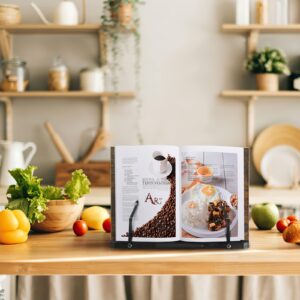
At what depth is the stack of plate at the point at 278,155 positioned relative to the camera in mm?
3544

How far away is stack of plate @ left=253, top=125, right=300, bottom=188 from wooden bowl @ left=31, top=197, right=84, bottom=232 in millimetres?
1945

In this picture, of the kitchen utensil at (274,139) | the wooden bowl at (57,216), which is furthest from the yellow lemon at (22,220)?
the kitchen utensil at (274,139)

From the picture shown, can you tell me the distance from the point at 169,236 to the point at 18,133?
2346 millimetres

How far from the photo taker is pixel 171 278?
2.39m

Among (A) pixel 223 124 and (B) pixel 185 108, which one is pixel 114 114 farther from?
(A) pixel 223 124

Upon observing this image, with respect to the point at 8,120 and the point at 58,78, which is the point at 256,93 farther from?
the point at 8,120

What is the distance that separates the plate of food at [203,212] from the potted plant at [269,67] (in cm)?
205

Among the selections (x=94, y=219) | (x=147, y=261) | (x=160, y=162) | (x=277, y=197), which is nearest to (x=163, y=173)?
(x=160, y=162)

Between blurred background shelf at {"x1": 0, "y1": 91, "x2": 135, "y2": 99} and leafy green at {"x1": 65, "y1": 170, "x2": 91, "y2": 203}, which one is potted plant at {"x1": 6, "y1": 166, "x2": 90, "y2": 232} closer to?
leafy green at {"x1": 65, "y1": 170, "x2": 91, "y2": 203}

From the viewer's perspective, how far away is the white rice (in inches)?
60.5

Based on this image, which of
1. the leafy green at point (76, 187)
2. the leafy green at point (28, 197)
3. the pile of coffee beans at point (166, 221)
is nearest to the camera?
the pile of coffee beans at point (166, 221)

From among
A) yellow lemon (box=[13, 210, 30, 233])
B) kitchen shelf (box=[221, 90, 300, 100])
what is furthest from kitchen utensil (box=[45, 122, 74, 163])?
yellow lemon (box=[13, 210, 30, 233])

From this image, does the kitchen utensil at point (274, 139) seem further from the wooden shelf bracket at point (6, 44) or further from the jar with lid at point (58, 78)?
the wooden shelf bracket at point (6, 44)

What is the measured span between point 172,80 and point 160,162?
2.16m
